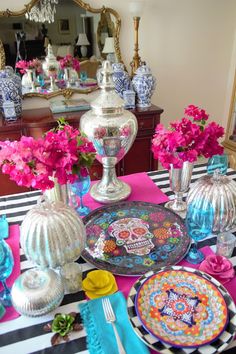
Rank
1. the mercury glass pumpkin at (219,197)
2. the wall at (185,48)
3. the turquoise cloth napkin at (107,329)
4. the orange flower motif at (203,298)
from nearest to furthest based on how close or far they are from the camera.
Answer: the turquoise cloth napkin at (107,329) → the orange flower motif at (203,298) → the mercury glass pumpkin at (219,197) → the wall at (185,48)

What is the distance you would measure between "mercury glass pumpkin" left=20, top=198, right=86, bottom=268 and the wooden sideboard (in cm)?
120

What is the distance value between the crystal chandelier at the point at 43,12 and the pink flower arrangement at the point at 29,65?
11.6 inches

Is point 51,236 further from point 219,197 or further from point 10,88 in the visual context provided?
point 10,88

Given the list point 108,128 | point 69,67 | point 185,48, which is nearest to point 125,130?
point 108,128

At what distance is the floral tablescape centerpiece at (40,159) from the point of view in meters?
0.85

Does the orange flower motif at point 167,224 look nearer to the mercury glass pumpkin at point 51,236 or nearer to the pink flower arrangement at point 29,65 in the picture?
the mercury glass pumpkin at point 51,236

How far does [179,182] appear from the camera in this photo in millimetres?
1163

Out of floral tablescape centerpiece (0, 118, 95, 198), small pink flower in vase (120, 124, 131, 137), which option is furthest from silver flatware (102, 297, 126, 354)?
small pink flower in vase (120, 124, 131, 137)

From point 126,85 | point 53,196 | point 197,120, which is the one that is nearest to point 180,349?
point 53,196

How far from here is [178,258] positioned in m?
0.94

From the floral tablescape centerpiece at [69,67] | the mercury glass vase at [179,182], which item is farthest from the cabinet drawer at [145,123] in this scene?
the mercury glass vase at [179,182]

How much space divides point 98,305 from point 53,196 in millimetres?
407

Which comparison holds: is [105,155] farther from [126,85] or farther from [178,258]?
[126,85]

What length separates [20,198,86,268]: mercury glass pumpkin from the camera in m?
0.75
